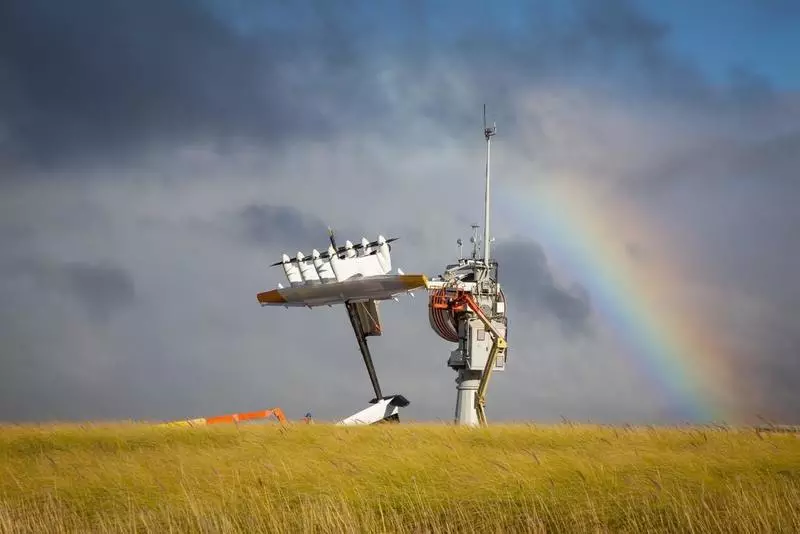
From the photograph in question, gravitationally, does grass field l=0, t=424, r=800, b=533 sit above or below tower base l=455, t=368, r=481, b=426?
above

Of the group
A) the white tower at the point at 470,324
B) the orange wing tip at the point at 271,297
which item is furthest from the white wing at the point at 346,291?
the white tower at the point at 470,324

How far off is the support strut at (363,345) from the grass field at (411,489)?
20788 millimetres

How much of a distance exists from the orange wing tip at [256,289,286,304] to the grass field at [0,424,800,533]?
22418mm

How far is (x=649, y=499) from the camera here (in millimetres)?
16984

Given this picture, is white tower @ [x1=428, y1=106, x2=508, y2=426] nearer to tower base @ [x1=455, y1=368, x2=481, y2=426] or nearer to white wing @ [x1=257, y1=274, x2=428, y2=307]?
tower base @ [x1=455, y1=368, x2=481, y2=426]

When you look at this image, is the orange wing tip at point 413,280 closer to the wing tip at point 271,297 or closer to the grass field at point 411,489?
the wing tip at point 271,297

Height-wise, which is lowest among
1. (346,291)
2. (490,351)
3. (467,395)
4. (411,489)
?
(467,395)

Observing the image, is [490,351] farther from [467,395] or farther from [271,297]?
[271,297]

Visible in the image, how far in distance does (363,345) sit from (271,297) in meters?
5.63

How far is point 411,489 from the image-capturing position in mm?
18469

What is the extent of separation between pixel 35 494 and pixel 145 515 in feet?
11.5

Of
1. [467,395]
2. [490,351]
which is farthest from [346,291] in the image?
[467,395]

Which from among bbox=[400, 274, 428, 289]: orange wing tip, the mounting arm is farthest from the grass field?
the mounting arm

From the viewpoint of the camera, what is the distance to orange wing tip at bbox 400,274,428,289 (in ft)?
138
